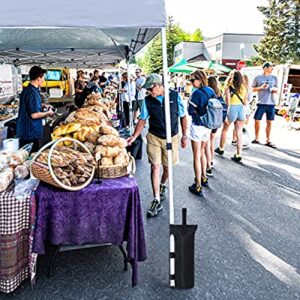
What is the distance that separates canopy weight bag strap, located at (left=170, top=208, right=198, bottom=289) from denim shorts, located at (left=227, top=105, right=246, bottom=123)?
3633 mm

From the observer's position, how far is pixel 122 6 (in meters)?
2.13

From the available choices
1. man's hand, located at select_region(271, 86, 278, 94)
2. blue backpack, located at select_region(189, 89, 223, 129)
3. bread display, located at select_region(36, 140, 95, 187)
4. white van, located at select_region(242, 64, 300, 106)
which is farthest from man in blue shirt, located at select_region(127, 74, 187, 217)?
white van, located at select_region(242, 64, 300, 106)

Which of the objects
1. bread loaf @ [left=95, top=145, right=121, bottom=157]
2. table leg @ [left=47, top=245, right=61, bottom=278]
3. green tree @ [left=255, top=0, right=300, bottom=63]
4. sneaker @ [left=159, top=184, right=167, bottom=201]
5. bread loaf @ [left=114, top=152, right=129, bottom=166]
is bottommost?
sneaker @ [left=159, top=184, right=167, bottom=201]

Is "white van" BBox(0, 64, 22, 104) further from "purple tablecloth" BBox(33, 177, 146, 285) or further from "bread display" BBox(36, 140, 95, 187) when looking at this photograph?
"purple tablecloth" BBox(33, 177, 146, 285)

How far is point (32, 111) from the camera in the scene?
4.03 meters

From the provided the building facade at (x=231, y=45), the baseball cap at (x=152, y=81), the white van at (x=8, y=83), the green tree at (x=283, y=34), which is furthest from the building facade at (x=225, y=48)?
the baseball cap at (x=152, y=81)

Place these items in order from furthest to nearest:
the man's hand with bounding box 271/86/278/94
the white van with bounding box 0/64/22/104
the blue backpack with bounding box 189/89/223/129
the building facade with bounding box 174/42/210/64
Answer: the building facade with bounding box 174/42/210/64 < the white van with bounding box 0/64/22/104 < the man's hand with bounding box 271/86/278/94 < the blue backpack with bounding box 189/89/223/129

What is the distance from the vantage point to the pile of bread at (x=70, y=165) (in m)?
2.27

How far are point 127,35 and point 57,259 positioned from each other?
Result: 340 cm

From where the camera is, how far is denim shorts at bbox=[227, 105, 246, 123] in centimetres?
561

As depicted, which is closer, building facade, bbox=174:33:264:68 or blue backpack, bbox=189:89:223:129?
blue backpack, bbox=189:89:223:129

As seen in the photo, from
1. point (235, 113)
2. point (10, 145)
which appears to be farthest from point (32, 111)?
point (235, 113)

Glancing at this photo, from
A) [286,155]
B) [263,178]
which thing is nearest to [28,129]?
[263,178]

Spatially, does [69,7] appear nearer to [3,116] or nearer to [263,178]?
[263,178]
